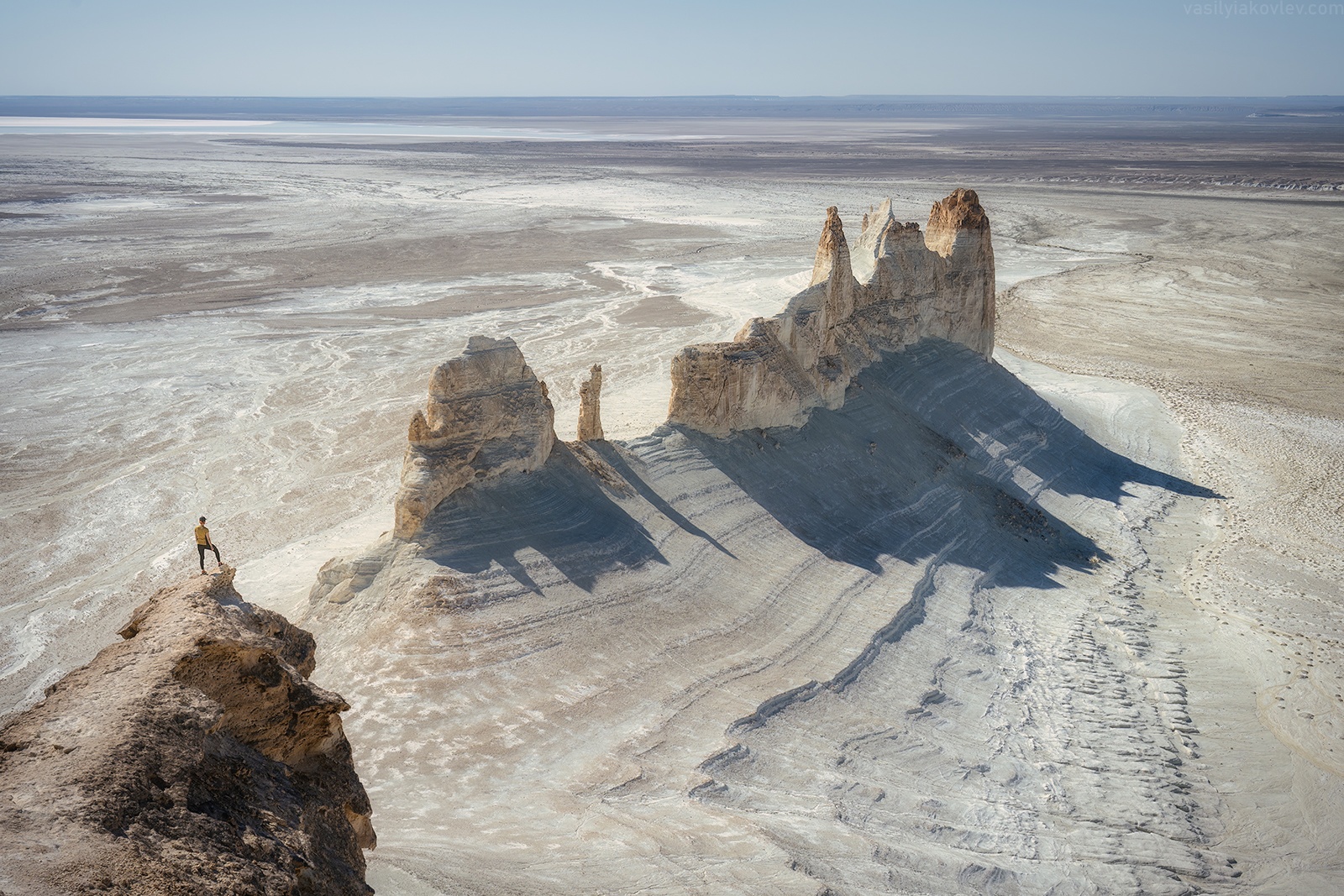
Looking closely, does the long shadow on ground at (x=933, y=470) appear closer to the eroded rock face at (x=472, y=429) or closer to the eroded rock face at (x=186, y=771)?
the eroded rock face at (x=472, y=429)

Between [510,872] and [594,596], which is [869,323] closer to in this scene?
[594,596]

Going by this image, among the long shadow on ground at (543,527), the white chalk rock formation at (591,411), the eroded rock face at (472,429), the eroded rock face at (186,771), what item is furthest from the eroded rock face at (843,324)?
the eroded rock face at (186,771)

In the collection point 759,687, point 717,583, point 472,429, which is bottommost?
point 759,687

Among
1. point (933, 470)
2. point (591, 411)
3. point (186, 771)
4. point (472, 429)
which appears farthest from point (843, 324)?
point (186, 771)

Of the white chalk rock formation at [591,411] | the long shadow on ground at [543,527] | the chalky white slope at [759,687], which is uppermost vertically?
the white chalk rock formation at [591,411]

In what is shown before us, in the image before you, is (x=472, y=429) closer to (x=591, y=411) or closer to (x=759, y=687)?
(x=591, y=411)

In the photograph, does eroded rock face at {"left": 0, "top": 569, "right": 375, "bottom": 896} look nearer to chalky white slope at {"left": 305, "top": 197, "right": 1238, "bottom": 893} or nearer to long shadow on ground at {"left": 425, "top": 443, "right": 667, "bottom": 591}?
chalky white slope at {"left": 305, "top": 197, "right": 1238, "bottom": 893}
